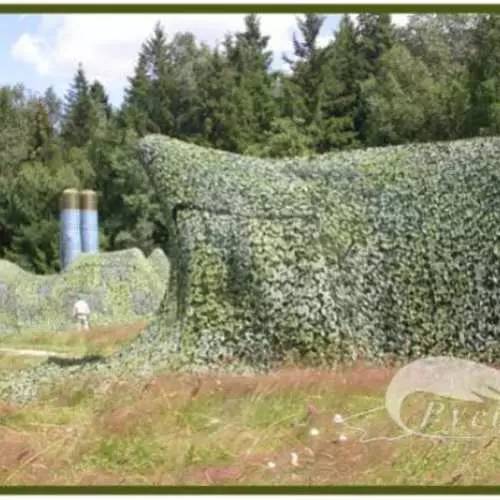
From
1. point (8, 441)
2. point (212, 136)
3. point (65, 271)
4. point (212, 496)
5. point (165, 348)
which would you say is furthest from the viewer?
point (212, 136)

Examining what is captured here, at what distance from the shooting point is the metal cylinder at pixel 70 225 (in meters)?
25.6

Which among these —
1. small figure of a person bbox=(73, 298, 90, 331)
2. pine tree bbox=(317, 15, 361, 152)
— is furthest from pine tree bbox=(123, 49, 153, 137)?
small figure of a person bbox=(73, 298, 90, 331)

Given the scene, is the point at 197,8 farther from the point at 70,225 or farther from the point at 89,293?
the point at 70,225

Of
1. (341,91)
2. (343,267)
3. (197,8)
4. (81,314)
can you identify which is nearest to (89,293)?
(81,314)

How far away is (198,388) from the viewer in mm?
9062

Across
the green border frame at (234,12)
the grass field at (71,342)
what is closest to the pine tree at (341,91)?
the grass field at (71,342)

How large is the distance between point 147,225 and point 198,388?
26.7m

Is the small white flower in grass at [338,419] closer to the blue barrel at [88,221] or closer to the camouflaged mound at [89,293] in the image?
the camouflaged mound at [89,293]

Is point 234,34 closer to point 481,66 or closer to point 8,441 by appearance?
point 481,66

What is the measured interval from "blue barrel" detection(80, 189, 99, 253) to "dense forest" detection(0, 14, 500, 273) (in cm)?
840

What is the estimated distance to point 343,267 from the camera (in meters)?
9.70

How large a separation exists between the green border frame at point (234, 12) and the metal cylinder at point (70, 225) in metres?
17.2

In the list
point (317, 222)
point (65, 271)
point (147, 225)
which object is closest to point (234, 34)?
point (147, 225)

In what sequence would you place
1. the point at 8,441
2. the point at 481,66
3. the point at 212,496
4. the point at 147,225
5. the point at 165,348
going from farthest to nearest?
the point at 147,225, the point at 481,66, the point at 165,348, the point at 8,441, the point at 212,496
